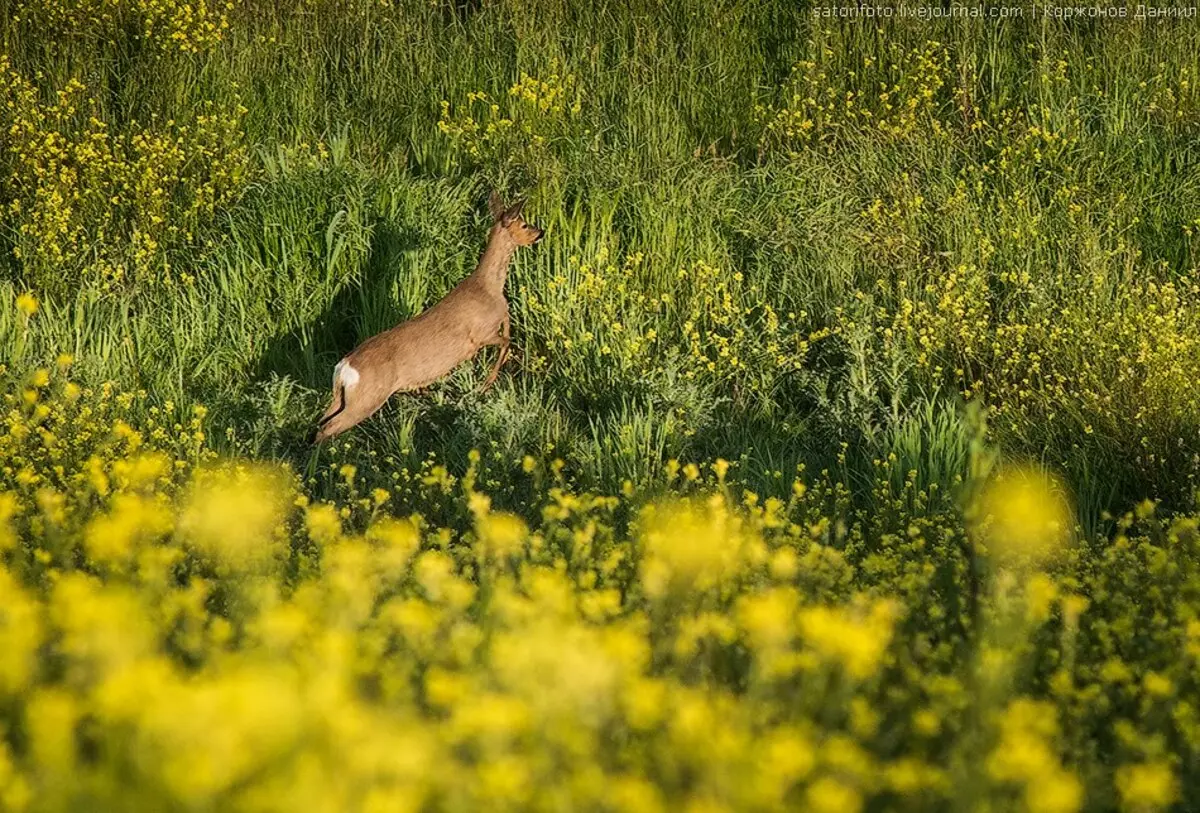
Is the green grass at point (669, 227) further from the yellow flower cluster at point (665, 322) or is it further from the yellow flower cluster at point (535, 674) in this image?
the yellow flower cluster at point (535, 674)

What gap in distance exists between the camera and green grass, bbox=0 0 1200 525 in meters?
4.84

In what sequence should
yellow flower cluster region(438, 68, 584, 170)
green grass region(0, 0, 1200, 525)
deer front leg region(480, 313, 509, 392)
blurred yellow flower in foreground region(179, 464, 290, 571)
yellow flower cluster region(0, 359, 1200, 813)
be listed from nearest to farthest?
yellow flower cluster region(0, 359, 1200, 813)
blurred yellow flower in foreground region(179, 464, 290, 571)
green grass region(0, 0, 1200, 525)
deer front leg region(480, 313, 509, 392)
yellow flower cluster region(438, 68, 584, 170)

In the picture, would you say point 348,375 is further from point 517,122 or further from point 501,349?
point 517,122

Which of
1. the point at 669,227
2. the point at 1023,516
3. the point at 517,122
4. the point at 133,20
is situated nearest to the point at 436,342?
the point at 669,227

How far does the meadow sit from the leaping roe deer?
0.15m

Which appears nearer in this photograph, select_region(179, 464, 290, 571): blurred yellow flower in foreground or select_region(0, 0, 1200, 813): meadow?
select_region(0, 0, 1200, 813): meadow

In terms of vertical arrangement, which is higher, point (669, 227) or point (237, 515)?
point (237, 515)

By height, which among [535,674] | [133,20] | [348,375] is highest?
[133,20]

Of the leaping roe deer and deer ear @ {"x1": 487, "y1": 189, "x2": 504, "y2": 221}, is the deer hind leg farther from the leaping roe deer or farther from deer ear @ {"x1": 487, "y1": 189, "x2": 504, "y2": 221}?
deer ear @ {"x1": 487, "y1": 189, "x2": 504, "y2": 221}

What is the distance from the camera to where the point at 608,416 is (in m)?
5.02

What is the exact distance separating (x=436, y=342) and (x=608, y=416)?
697mm

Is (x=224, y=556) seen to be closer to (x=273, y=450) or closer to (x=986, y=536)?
(x=273, y=450)

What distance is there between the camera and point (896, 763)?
2.25 m

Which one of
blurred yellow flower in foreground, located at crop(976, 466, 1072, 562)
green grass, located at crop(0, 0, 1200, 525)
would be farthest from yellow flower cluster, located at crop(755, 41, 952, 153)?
blurred yellow flower in foreground, located at crop(976, 466, 1072, 562)
